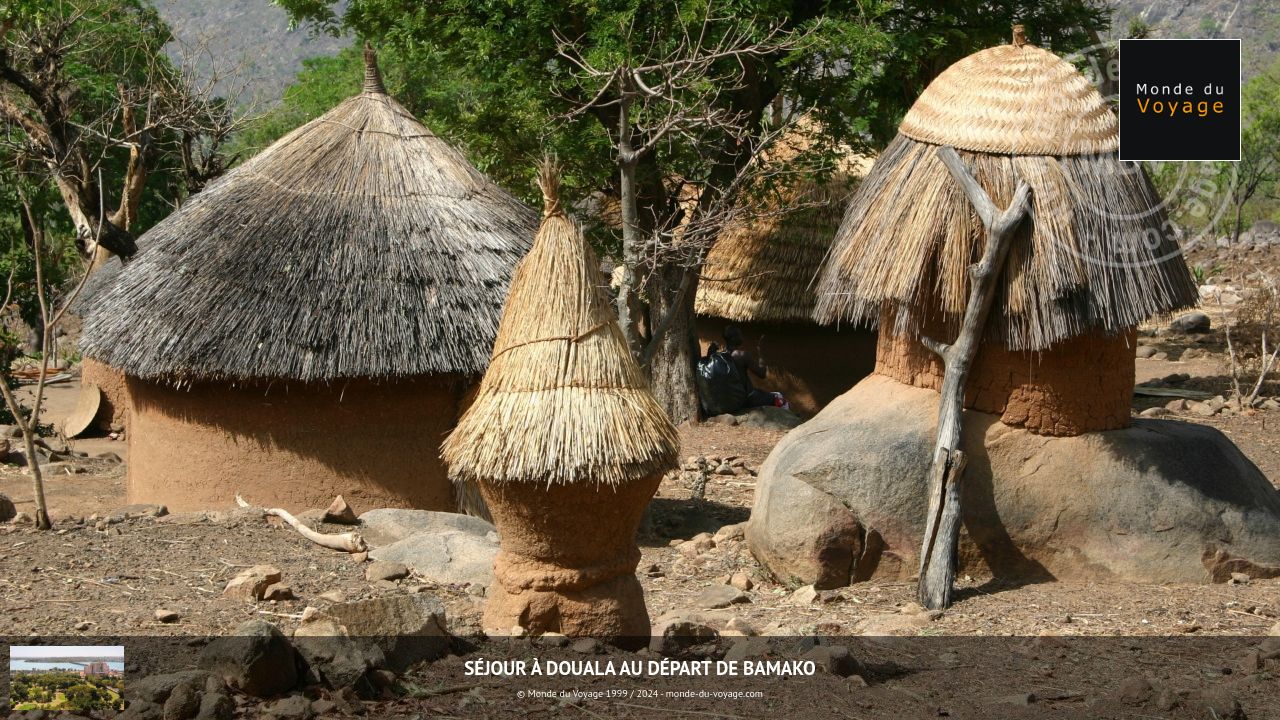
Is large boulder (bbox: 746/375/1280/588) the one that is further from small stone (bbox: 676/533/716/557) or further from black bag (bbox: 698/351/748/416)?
black bag (bbox: 698/351/748/416)

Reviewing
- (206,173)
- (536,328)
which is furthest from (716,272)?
(536,328)

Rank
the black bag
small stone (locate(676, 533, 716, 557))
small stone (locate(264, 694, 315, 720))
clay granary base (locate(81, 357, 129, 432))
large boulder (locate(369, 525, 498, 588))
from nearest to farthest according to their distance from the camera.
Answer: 1. small stone (locate(264, 694, 315, 720))
2. large boulder (locate(369, 525, 498, 588))
3. small stone (locate(676, 533, 716, 557))
4. the black bag
5. clay granary base (locate(81, 357, 129, 432))

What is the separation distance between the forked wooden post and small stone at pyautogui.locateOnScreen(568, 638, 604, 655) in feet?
7.76

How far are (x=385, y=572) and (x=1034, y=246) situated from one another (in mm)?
3916

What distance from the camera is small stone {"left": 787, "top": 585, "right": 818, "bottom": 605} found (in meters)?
7.18

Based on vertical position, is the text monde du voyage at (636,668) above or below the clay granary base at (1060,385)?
below

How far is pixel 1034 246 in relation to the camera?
7082 millimetres

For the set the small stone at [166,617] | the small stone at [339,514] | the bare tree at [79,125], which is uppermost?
the bare tree at [79,125]

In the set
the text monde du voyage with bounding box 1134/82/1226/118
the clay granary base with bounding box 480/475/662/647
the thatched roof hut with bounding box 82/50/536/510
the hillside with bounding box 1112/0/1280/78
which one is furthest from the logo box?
the hillside with bounding box 1112/0/1280/78

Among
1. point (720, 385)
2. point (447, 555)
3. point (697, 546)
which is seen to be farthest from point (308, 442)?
point (720, 385)

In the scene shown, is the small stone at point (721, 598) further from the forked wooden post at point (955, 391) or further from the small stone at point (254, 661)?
the small stone at point (254, 661)

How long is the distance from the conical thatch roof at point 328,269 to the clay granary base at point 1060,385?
340cm

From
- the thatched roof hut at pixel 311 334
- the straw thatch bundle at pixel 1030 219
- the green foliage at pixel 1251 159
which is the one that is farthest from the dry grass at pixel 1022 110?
the green foliage at pixel 1251 159

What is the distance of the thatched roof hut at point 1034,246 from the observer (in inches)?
278
